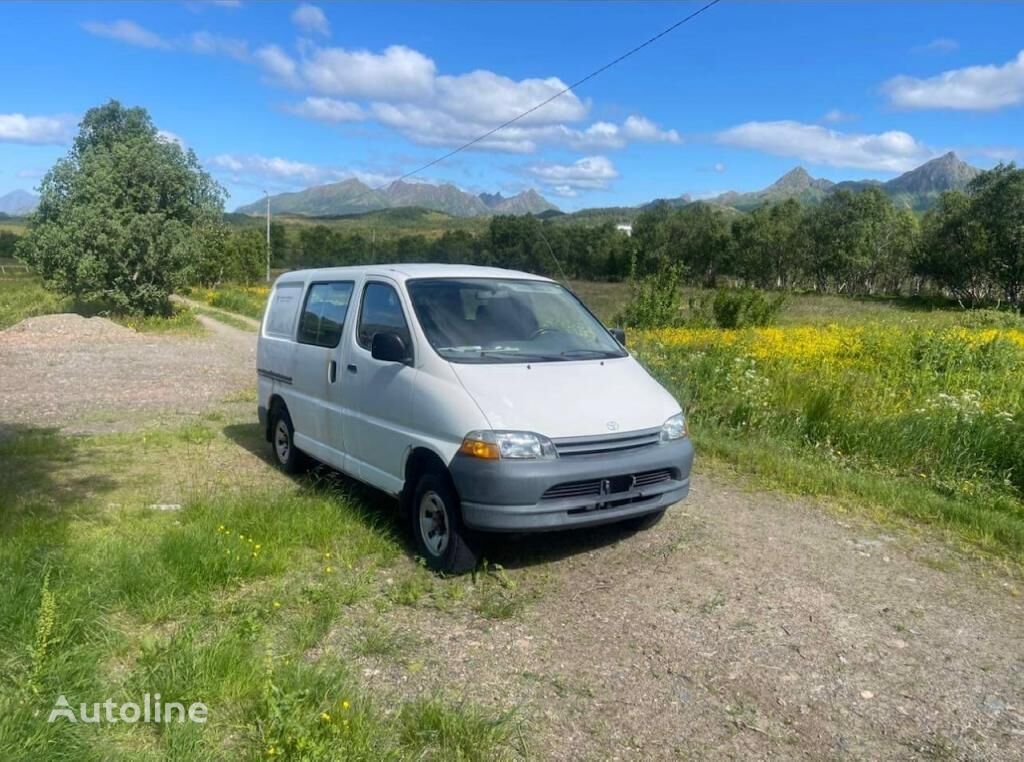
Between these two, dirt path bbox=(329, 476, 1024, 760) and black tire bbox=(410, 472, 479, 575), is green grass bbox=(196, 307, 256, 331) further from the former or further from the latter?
dirt path bbox=(329, 476, 1024, 760)

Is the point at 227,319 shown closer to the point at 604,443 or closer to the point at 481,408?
the point at 481,408

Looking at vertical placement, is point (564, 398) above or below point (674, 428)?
above

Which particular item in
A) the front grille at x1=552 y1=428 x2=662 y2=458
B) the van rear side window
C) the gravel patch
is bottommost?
the gravel patch

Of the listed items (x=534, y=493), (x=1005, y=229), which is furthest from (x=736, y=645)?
(x=1005, y=229)

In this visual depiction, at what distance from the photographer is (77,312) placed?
31.6 meters

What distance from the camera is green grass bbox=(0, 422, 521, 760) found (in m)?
2.97

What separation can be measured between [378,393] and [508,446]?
1402 mm

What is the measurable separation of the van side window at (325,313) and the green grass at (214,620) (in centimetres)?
129

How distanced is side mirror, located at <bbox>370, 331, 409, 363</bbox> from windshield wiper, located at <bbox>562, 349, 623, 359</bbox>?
1166 mm

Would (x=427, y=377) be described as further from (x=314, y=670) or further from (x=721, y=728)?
(x=721, y=728)

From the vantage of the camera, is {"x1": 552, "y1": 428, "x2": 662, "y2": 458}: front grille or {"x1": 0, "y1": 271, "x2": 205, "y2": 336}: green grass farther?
{"x1": 0, "y1": 271, "x2": 205, "y2": 336}: green grass

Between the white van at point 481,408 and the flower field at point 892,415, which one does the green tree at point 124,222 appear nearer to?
the flower field at point 892,415
